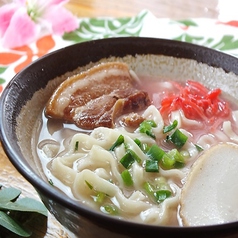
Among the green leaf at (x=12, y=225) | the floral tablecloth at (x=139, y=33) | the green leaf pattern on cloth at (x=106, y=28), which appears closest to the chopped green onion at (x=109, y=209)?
the green leaf at (x=12, y=225)

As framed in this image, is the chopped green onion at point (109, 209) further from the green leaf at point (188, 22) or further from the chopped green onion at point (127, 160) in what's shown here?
the green leaf at point (188, 22)

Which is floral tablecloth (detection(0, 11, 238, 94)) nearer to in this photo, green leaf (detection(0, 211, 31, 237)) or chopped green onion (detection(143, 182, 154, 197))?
green leaf (detection(0, 211, 31, 237))

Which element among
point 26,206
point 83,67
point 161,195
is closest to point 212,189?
point 161,195

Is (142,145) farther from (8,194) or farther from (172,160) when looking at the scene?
(8,194)

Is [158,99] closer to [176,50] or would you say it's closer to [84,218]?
[176,50]

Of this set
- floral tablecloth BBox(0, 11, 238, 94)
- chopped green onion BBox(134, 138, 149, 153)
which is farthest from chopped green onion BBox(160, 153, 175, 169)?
floral tablecloth BBox(0, 11, 238, 94)

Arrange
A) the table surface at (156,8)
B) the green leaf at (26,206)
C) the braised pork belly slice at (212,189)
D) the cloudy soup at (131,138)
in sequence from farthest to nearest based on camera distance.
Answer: the table surface at (156,8)
the green leaf at (26,206)
the cloudy soup at (131,138)
the braised pork belly slice at (212,189)
